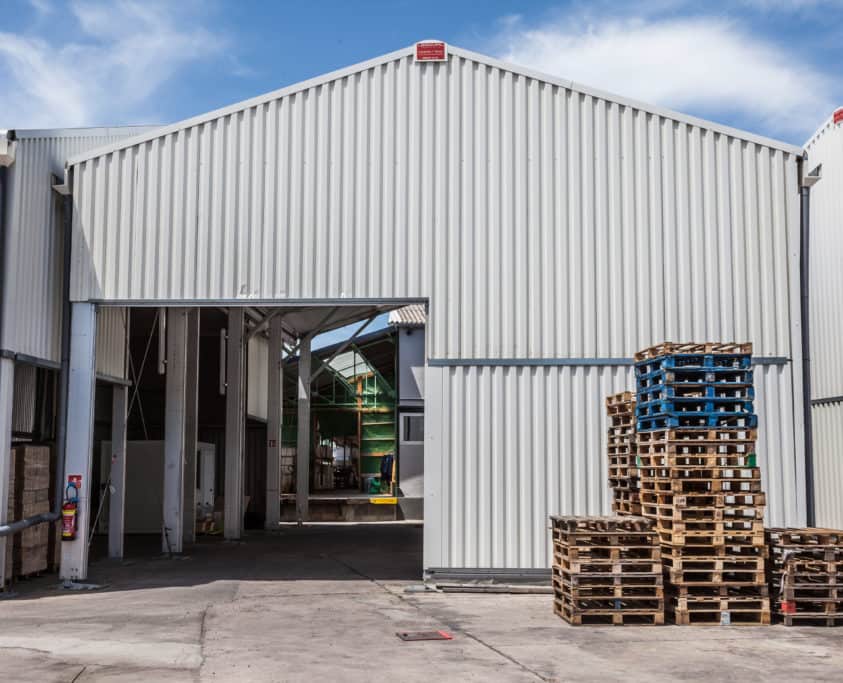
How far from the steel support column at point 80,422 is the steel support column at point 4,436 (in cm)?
109

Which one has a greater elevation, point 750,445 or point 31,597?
point 750,445

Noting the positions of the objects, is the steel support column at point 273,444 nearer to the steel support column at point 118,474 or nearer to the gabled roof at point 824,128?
the steel support column at point 118,474

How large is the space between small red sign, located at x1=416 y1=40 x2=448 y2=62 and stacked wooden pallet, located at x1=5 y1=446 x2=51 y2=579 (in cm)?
931

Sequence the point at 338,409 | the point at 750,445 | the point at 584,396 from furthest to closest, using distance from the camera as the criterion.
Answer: the point at 338,409 < the point at 584,396 < the point at 750,445

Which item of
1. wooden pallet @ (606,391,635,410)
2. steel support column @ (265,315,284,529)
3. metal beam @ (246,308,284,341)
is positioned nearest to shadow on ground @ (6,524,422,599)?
steel support column @ (265,315,284,529)

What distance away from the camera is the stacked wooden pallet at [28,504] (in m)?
15.1

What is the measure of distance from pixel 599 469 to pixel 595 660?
18.9 ft

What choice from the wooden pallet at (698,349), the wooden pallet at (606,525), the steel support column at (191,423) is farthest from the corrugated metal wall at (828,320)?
the steel support column at (191,423)

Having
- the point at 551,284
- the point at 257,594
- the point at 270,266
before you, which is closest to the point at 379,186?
the point at 270,266

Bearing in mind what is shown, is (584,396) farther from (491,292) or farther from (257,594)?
(257,594)

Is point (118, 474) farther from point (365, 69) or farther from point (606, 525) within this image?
point (606, 525)

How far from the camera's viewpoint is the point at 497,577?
48.8 feet

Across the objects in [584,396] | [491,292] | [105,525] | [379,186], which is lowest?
[105,525]

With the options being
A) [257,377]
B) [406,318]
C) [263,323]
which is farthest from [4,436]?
[406,318]
